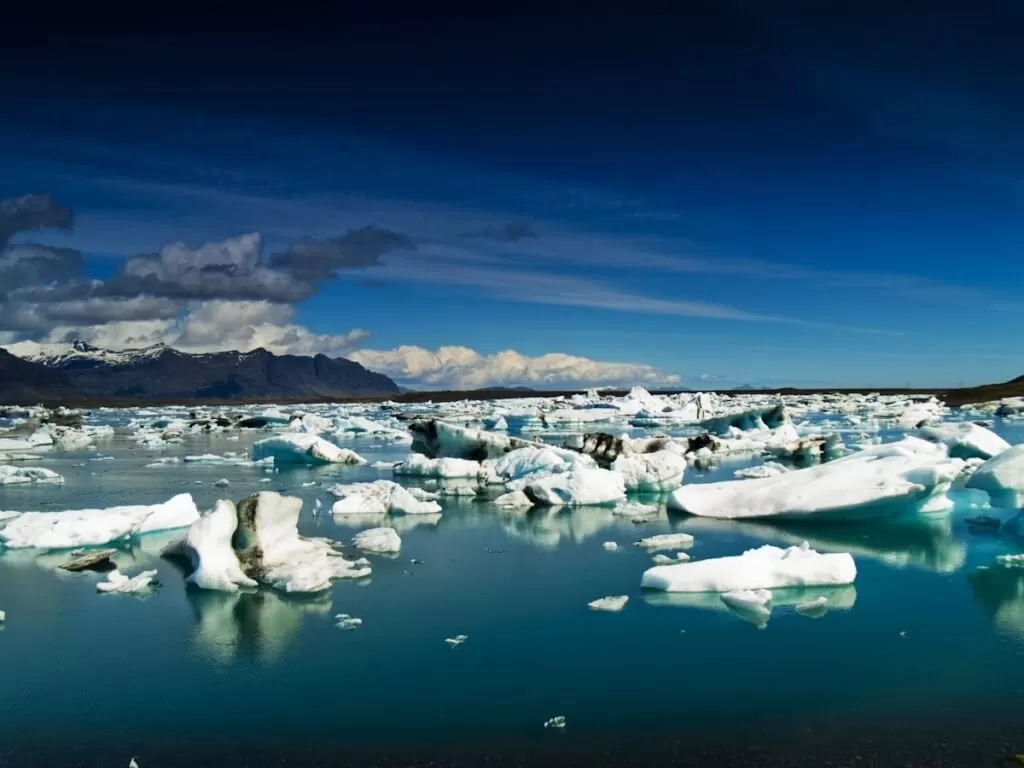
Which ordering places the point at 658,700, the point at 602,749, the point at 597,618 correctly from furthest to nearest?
the point at 597,618 → the point at 658,700 → the point at 602,749

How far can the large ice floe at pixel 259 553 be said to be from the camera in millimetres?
7594

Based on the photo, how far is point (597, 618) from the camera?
21.8 ft

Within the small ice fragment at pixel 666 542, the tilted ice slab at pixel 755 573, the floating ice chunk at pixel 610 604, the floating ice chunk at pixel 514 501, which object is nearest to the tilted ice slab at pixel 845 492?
the small ice fragment at pixel 666 542

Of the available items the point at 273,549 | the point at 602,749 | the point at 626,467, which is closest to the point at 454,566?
the point at 273,549

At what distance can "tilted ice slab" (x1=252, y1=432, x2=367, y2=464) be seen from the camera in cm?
1923

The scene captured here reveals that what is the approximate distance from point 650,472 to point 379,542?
6.08 metres

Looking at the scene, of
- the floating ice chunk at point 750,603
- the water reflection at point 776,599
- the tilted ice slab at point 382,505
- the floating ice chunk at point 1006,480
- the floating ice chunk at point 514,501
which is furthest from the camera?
the floating ice chunk at point 514,501

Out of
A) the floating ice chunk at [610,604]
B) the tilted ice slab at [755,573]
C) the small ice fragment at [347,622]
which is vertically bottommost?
the small ice fragment at [347,622]

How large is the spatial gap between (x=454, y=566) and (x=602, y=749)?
14.5 ft

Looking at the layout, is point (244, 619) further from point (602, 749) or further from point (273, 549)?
point (602, 749)

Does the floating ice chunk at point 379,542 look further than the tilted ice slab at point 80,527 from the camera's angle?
No

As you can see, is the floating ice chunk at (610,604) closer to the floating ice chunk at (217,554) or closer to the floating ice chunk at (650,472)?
the floating ice chunk at (217,554)

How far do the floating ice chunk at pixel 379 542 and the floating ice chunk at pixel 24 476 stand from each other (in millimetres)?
9071

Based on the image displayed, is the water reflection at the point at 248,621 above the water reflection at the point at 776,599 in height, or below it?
below
